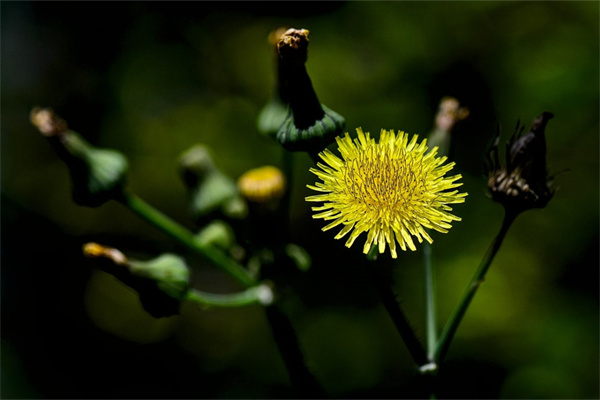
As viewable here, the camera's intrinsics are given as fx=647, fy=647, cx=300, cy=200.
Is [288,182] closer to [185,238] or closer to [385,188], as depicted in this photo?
[185,238]

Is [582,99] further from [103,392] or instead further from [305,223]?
[103,392]

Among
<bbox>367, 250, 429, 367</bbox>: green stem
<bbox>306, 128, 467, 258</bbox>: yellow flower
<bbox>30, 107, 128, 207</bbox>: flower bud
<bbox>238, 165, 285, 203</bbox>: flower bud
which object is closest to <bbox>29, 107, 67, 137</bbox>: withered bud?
<bbox>30, 107, 128, 207</bbox>: flower bud

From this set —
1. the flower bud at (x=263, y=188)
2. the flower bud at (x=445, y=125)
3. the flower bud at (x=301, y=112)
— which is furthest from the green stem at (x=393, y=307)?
the flower bud at (x=263, y=188)

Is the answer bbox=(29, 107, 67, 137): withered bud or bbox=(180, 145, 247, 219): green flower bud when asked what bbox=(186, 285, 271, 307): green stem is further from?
bbox=(29, 107, 67, 137): withered bud

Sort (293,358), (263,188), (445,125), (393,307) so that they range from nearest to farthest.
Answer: (393,307)
(293,358)
(445,125)
(263,188)

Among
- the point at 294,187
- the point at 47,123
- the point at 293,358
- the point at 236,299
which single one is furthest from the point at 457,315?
the point at 294,187

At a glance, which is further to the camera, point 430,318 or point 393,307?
point 430,318

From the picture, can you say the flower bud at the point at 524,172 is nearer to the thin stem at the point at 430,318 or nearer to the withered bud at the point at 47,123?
the thin stem at the point at 430,318
